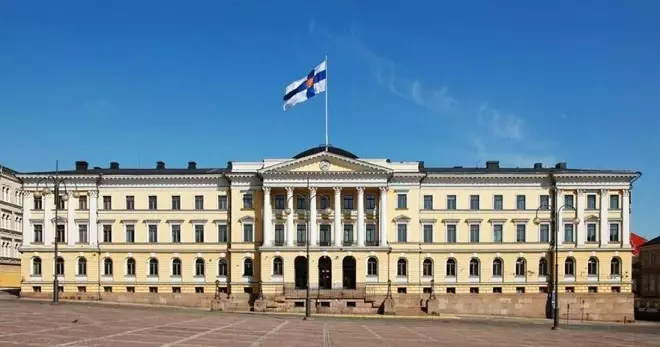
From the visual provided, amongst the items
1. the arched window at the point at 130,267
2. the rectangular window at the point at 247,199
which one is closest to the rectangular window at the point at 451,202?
the rectangular window at the point at 247,199

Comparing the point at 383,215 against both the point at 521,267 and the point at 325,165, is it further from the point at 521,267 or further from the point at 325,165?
the point at 521,267

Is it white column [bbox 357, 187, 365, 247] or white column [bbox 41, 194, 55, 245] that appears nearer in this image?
white column [bbox 357, 187, 365, 247]

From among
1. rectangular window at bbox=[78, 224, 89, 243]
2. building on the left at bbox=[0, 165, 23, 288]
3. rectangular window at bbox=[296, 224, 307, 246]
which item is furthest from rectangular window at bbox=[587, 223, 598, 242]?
building on the left at bbox=[0, 165, 23, 288]

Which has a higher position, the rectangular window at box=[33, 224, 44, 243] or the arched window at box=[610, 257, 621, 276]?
the rectangular window at box=[33, 224, 44, 243]

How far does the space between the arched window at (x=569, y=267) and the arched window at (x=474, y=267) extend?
925cm

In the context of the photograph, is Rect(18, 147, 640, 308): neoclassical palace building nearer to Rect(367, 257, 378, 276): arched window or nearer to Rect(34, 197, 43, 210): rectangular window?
Rect(34, 197, 43, 210): rectangular window

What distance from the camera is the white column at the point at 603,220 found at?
253 ft

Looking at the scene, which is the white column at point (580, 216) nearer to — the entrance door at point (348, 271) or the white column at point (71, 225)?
the entrance door at point (348, 271)

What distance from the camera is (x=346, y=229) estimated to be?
250ft

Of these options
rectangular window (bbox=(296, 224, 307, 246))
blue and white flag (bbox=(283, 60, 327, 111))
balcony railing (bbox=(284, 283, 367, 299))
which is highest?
blue and white flag (bbox=(283, 60, 327, 111))

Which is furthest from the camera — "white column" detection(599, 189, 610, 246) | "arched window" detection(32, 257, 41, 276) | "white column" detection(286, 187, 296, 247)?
"white column" detection(599, 189, 610, 246)

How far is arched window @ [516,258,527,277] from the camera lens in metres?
77.4

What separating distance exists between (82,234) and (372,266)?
30.6 meters

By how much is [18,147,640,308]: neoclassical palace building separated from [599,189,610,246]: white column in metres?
0.11
